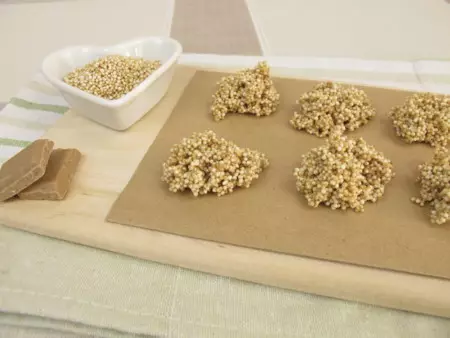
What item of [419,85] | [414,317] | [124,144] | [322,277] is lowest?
[419,85]

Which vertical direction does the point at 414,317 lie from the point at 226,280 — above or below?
below

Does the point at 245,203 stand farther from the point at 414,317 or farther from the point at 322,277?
the point at 414,317

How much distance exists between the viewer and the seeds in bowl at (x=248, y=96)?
4.08ft

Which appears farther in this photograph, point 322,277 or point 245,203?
point 245,203

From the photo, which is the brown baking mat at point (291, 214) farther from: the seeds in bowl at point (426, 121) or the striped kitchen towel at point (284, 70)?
the striped kitchen towel at point (284, 70)

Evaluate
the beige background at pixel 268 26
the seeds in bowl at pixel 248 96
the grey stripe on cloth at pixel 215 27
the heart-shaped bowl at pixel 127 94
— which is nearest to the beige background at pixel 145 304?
the heart-shaped bowl at pixel 127 94

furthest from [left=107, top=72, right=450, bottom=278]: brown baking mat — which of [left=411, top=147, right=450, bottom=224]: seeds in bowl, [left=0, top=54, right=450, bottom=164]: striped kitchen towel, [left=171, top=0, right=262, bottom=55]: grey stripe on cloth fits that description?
[left=171, top=0, right=262, bottom=55]: grey stripe on cloth

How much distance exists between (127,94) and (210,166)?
342mm

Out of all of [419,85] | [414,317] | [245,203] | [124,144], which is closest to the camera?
[414,317]

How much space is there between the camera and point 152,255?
0.92 m

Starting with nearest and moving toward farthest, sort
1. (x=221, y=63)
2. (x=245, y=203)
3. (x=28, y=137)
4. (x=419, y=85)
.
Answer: (x=245, y=203) → (x=28, y=137) → (x=419, y=85) → (x=221, y=63)

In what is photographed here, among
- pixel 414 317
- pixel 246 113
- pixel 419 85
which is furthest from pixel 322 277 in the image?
pixel 419 85

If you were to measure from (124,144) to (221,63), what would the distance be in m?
0.73

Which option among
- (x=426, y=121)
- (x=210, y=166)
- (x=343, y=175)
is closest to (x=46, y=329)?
(x=210, y=166)
